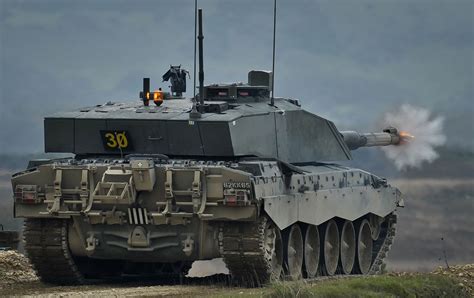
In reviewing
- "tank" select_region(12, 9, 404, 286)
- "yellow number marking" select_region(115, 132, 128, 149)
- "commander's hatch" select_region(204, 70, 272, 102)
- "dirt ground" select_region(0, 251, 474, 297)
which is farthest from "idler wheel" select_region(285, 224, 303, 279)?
"yellow number marking" select_region(115, 132, 128, 149)

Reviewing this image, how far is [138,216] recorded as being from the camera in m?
41.2

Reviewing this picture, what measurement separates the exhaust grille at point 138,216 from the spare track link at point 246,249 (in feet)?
5.04

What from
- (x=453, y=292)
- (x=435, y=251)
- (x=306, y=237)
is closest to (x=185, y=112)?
(x=306, y=237)

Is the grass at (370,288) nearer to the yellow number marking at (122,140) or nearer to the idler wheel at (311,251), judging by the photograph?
the idler wheel at (311,251)

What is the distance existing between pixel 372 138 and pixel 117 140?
1021 cm

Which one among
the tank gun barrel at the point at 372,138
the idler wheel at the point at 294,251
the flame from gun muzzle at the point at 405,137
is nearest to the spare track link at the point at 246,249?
the idler wheel at the point at 294,251

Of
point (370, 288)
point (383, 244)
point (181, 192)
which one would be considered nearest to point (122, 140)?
point (181, 192)

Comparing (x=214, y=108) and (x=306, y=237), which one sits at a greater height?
(x=214, y=108)

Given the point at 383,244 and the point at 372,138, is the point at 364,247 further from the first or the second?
the point at 372,138

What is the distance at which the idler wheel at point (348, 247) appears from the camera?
4626cm

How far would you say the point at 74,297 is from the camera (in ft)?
125

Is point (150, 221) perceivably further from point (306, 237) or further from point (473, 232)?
point (473, 232)

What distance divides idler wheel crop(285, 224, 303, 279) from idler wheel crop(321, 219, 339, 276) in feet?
4.87

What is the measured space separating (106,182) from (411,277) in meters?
6.23
